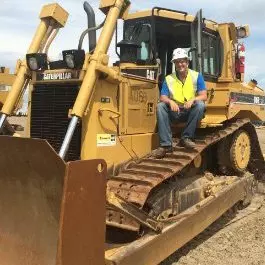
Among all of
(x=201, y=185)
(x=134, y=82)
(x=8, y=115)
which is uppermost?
(x=134, y=82)

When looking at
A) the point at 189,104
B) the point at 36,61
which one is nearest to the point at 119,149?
the point at 189,104

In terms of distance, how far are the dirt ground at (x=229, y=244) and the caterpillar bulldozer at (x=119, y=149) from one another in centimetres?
27

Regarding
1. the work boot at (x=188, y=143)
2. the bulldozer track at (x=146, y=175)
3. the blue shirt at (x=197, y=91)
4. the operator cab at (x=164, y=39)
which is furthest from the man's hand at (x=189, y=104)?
the operator cab at (x=164, y=39)

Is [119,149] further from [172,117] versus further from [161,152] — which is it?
[172,117]

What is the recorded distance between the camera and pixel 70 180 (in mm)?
3350

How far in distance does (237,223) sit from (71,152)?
2785mm

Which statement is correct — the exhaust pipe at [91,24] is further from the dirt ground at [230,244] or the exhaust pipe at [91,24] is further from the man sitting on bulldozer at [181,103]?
the dirt ground at [230,244]

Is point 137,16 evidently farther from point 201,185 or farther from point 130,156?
point 201,185

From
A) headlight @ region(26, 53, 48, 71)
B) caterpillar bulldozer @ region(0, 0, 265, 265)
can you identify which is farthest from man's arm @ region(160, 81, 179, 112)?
headlight @ region(26, 53, 48, 71)

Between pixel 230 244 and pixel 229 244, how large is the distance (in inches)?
0.5

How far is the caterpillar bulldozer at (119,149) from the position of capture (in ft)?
11.8

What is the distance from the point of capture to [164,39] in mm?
6402

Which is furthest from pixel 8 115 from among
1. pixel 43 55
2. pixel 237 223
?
pixel 237 223

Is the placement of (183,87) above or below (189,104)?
above
